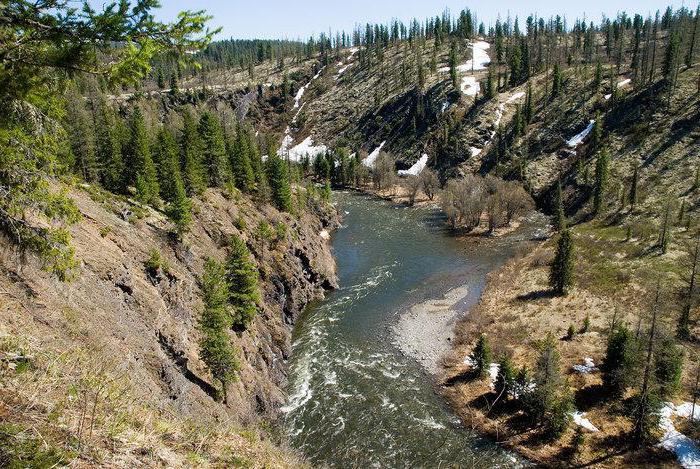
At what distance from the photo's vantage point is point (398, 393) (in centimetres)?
3888

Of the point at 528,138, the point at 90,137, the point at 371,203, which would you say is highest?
the point at 90,137

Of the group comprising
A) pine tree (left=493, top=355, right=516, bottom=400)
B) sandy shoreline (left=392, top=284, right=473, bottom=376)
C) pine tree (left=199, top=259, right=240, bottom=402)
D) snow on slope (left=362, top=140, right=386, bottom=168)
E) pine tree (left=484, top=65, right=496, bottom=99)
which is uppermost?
pine tree (left=484, top=65, right=496, bottom=99)

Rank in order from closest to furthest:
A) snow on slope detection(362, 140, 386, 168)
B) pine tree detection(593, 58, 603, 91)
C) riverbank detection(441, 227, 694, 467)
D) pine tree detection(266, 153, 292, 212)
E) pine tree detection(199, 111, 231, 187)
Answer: riverbank detection(441, 227, 694, 467) → pine tree detection(199, 111, 231, 187) → pine tree detection(266, 153, 292, 212) → pine tree detection(593, 58, 603, 91) → snow on slope detection(362, 140, 386, 168)

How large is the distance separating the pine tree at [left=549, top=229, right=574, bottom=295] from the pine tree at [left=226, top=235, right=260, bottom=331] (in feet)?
127

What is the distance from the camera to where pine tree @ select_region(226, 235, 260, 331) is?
39.4 metres

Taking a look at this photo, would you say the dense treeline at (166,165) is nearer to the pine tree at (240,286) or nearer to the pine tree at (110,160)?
the pine tree at (110,160)

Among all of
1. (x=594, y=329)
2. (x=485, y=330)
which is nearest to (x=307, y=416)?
(x=485, y=330)

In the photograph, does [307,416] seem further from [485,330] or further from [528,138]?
[528,138]

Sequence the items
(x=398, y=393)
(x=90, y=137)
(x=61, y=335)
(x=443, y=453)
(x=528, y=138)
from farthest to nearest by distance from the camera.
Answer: (x=528, y=138) < (x=90, y=137) < (x=398, y=393) < (x=443, y=453) < (x=61, y=335)

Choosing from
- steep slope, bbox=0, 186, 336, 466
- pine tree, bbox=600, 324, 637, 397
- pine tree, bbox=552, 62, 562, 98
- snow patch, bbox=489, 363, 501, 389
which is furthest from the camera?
pine tree, bbox=552, 62, 562, 98

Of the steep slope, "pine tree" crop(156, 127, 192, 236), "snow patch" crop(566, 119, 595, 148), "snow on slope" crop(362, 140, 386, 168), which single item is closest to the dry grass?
the steep slope

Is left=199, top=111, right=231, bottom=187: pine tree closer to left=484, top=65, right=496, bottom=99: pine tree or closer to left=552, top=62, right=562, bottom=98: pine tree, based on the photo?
left=484, top=65, right=496, bottom=99: pine tree

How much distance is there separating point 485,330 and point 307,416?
23.5 m

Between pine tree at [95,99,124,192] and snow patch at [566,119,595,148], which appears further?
snow patch at [566,119,595,148]
